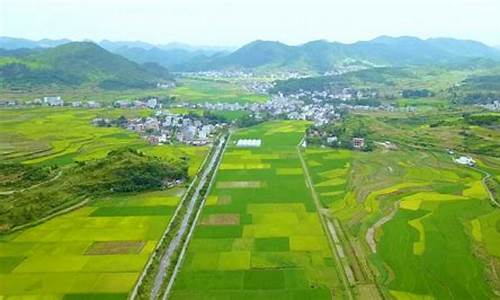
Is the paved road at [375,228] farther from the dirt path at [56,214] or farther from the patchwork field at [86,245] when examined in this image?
the dirt path at [56,214]

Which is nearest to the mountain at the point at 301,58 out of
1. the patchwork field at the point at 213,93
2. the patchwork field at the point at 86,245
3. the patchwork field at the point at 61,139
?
the patchwork field at the point at 213,93

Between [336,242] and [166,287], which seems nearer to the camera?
[166,287]

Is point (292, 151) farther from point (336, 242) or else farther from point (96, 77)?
point (96, 77)

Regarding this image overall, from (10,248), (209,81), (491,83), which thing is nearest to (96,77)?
(209,81)

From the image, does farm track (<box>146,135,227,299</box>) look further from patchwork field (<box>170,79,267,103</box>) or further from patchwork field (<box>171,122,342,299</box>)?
patchwork field (<box>170,79,267,103</box>)

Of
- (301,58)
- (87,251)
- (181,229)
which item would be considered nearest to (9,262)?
(87,251)

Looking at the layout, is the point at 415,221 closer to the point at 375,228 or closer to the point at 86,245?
the point at 375,228

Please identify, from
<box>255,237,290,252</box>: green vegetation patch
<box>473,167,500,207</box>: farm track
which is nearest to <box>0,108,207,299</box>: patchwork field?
<box>255,237,290,252</box>: green vegetation patch
